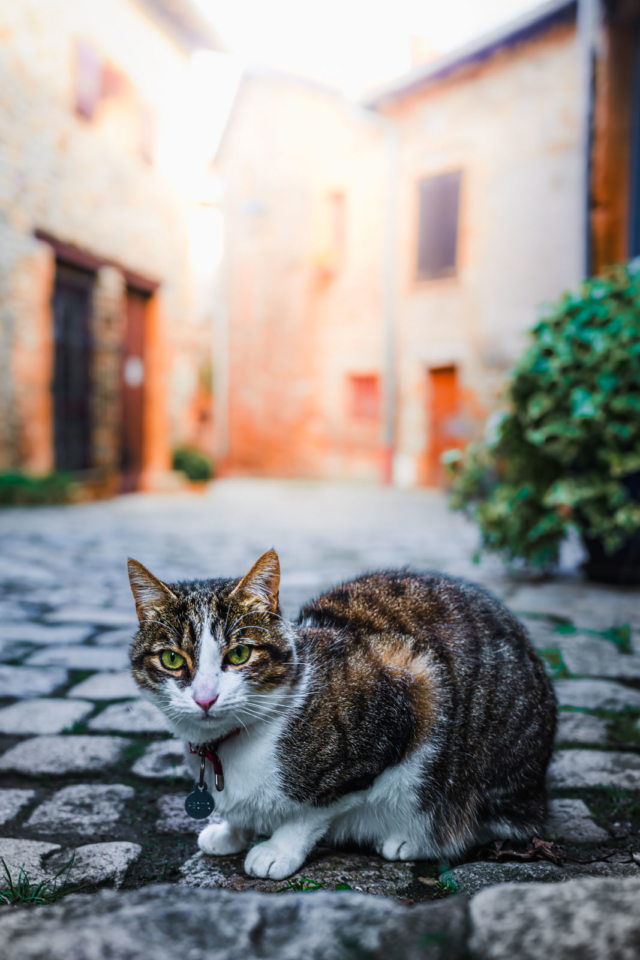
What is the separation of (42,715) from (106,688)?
29cm

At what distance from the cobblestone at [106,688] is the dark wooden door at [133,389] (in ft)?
26.3

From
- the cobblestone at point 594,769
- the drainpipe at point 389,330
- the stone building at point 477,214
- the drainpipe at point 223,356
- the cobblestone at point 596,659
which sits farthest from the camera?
the drainpipe at point 223,356

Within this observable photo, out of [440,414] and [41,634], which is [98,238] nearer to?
[440,414]

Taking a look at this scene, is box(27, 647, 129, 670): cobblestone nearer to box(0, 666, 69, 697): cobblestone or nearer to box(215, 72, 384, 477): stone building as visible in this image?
box(0, 666, 69, 697): cobblestone

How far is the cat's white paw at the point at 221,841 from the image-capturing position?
62.7 inches

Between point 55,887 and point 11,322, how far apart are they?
7.83 meters

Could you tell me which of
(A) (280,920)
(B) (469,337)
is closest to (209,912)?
(A) (280,920)

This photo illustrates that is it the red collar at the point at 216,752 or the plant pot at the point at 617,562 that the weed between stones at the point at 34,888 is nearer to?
the red collar at the point at 216,752

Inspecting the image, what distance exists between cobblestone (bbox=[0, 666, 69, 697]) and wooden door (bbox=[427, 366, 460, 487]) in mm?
9862

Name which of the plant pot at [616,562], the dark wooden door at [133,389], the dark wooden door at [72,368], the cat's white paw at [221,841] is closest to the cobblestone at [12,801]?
the cat's white paw at [221,841]

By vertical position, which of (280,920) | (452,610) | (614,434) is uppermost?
(614,434)

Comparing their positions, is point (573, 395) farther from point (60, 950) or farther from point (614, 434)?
point (60, 950)

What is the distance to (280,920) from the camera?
2.92 feet

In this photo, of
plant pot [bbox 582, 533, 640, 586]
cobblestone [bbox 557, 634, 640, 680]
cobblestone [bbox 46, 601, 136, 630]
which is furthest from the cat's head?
plant pot [bbox 582, 533, 640, 586]
